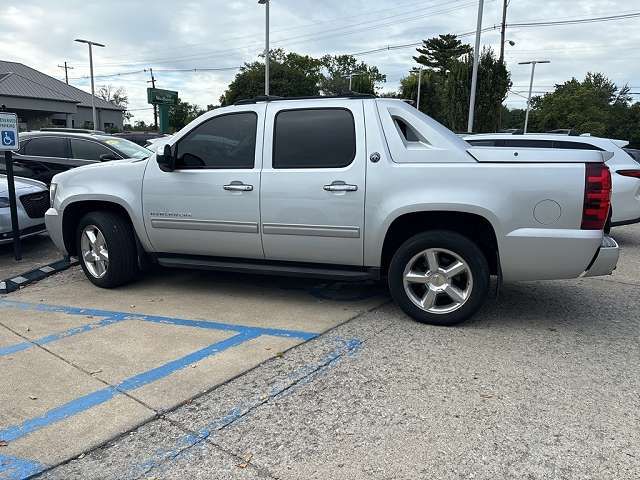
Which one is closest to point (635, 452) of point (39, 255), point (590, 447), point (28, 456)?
point (590, 447)

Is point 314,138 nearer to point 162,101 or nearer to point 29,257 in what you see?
point 29,257

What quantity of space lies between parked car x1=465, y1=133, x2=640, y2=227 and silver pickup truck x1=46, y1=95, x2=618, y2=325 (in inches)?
154

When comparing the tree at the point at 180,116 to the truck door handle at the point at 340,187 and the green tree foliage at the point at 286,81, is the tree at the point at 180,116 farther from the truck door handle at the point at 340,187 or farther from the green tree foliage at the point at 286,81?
the truck door handle at the point at 340,187

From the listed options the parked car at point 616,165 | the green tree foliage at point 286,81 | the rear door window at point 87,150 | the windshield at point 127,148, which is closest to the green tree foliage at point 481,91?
the green tree foliage at point 286,81

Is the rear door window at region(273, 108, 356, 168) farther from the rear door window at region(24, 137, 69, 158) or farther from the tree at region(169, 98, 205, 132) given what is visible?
the tree at region(169, 98, 205, 132)

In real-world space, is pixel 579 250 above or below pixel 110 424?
above

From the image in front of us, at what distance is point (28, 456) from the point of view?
8.70ft

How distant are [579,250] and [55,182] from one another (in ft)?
17.0

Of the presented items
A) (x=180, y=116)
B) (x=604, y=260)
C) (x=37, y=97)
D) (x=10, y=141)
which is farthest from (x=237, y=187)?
(x=180, y=116)

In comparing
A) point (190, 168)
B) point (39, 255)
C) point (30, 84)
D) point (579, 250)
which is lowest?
point (39, 255)

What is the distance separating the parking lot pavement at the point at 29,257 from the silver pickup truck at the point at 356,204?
179cm

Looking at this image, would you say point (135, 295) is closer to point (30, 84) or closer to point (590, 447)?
point (590, 447)

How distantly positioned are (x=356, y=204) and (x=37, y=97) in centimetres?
4836

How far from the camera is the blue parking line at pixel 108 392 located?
9.53 ft
